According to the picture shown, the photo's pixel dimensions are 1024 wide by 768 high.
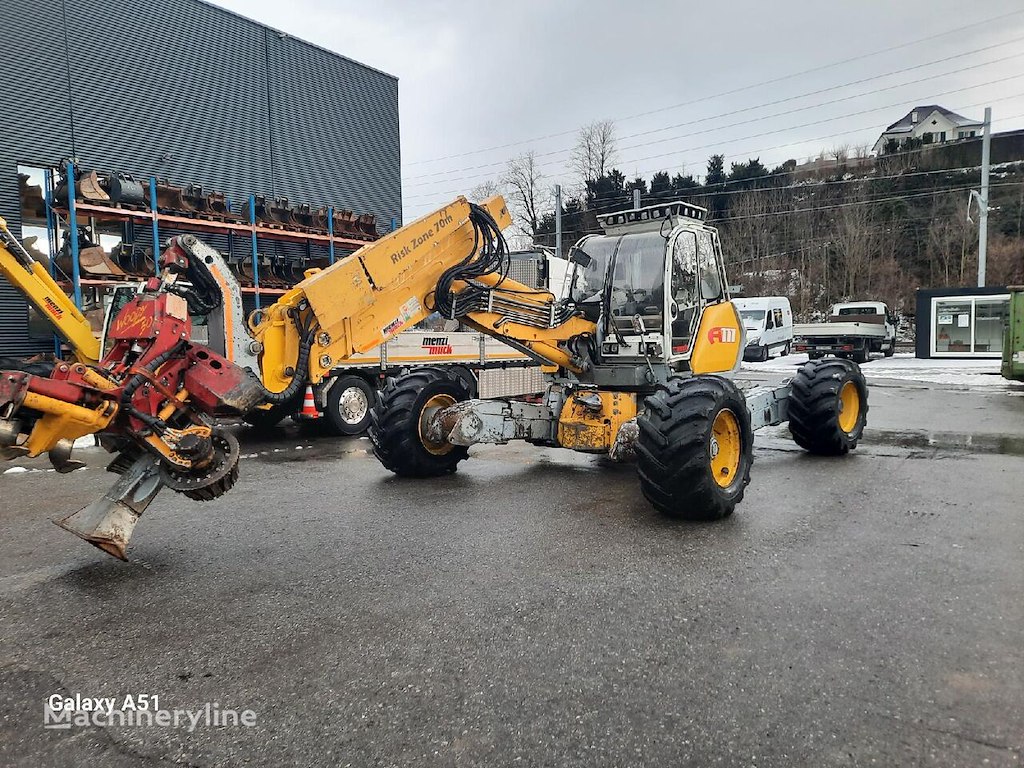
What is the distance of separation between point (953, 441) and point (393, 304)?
847cm

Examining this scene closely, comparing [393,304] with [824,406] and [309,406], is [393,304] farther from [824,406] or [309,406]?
[309,406]

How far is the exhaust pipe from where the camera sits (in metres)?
4.62

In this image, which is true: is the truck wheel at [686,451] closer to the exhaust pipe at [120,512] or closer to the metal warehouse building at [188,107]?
the exhaust pipe at [120,512]

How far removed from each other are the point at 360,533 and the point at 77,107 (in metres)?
17.4

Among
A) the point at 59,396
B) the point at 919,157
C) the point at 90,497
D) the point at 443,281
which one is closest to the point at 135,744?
the point at 59,396

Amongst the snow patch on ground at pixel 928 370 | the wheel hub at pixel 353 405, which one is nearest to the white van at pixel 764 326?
the snow patch on ground at pixel 928 370

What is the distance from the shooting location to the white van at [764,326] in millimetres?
28656

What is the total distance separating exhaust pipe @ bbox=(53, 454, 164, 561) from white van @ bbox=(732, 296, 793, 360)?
26.0 meters

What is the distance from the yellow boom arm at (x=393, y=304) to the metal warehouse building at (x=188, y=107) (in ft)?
46.5

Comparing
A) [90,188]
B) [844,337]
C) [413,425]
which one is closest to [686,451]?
[413,425]

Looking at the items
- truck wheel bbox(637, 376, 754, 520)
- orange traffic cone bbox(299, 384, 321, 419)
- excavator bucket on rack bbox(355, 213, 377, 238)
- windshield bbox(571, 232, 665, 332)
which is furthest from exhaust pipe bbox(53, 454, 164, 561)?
excavator bucket on rack bbox(355, 213, 377, 238)

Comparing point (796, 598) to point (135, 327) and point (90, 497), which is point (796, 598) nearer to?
point (135, 327)

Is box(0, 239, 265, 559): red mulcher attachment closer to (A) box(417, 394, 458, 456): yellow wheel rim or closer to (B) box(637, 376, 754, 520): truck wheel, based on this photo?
(A) box(417, 394, 458, 456): yellow wheel rim

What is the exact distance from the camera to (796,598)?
424cm
